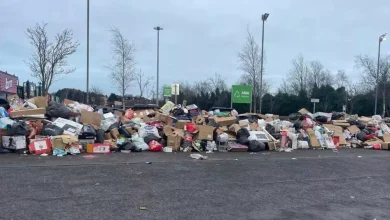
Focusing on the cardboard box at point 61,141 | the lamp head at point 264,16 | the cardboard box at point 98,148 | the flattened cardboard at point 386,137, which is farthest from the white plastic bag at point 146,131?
the lamp head at point 264,16

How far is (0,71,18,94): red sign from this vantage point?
23.4m

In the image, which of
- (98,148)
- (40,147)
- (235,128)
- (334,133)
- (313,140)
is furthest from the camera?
(334,133)

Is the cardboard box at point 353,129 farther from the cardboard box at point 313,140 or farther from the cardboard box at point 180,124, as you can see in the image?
the cardboard box at point 180,124

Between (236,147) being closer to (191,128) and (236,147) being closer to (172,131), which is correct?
(191,128)

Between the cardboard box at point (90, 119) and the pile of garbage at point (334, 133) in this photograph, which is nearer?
the cardboard box at point (90, 119)

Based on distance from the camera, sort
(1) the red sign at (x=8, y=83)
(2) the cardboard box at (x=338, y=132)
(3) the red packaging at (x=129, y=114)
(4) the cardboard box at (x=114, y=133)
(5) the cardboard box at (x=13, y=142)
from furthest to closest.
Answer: (1) the red sign at (x=8, y=83) < (2) the cardboard box at (x=338, y=132) < (3) the red packaging at (x=129, y=114) < (4) the cardboard box at (x=114, y=133) < (5) the cardboard box at (x=13, y=142)

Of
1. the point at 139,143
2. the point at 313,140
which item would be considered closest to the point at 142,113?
the point at 139,143

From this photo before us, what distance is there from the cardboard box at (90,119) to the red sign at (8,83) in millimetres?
13711

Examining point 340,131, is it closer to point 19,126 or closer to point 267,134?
point 267,134

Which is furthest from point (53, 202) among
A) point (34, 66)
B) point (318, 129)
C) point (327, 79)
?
point (327, 79)

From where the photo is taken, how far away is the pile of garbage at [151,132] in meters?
10.6

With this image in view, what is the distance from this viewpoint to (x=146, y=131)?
1214cm

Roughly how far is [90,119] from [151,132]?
219 centimetres

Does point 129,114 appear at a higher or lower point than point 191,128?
higher
